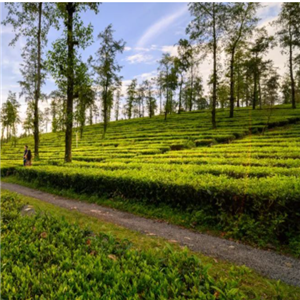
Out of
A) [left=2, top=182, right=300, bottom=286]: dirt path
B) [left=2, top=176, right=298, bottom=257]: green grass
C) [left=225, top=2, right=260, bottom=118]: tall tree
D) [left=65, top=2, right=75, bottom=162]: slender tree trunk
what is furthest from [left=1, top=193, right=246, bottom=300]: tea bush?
[left=225, top=2, right=260, bottom=118]: tall tree

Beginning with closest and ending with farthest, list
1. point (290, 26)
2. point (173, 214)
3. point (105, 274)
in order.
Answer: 1. point (105, 274)
2. point (173, 214)
3. point (290, 26)

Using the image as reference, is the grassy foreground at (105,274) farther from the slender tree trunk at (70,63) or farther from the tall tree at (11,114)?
the tall tree at (11,114)

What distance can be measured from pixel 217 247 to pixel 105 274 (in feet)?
10.2

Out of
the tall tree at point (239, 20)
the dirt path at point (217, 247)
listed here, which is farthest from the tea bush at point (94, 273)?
the tall tree at point (239, 20)

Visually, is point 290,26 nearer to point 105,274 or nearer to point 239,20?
point 239,20

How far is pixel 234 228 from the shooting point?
5.77 m

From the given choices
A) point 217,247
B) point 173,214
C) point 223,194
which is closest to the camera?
point 217,247

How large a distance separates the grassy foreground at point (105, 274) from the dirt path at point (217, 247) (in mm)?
365

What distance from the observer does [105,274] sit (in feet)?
10.2

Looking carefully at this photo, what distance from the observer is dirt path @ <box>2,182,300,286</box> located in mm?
4219

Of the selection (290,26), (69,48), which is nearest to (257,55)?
(290,26)

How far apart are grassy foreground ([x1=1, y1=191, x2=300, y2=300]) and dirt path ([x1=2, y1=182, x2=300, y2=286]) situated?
365 millimetres

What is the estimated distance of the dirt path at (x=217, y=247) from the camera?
4219 millimetres

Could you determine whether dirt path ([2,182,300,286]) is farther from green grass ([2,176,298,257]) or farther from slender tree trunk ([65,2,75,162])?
slender tree trunk ([65,2,75,162])
